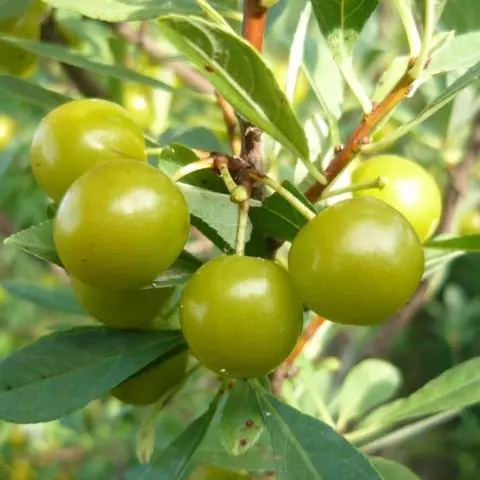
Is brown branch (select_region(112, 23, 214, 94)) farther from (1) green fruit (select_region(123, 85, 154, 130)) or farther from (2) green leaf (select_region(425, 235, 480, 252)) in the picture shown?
(2) green leaf (select_region(425, 235, 480, 252))

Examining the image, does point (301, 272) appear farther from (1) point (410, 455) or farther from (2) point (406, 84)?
(1) point (410, 455)

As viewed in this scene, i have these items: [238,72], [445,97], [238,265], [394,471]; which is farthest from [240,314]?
[394,471]

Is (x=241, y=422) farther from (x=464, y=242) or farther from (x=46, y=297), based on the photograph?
(x=46, y=297)

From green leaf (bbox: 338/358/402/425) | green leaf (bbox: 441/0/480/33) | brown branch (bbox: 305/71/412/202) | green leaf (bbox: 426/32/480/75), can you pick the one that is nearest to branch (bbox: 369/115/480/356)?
green leaf (bbox: 338/358/402/425)

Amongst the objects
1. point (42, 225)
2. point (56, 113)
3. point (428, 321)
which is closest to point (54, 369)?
point (42, 225)

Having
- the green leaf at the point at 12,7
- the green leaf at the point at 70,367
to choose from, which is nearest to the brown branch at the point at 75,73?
the green leaf at the point at 12,7

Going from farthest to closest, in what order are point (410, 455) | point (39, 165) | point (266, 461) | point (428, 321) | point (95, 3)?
point (428, 321), point (410, 455), point (266, 461), point (95, 3), point (39, 165)

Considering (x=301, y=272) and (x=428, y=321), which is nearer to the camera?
(x=301, y=272)
